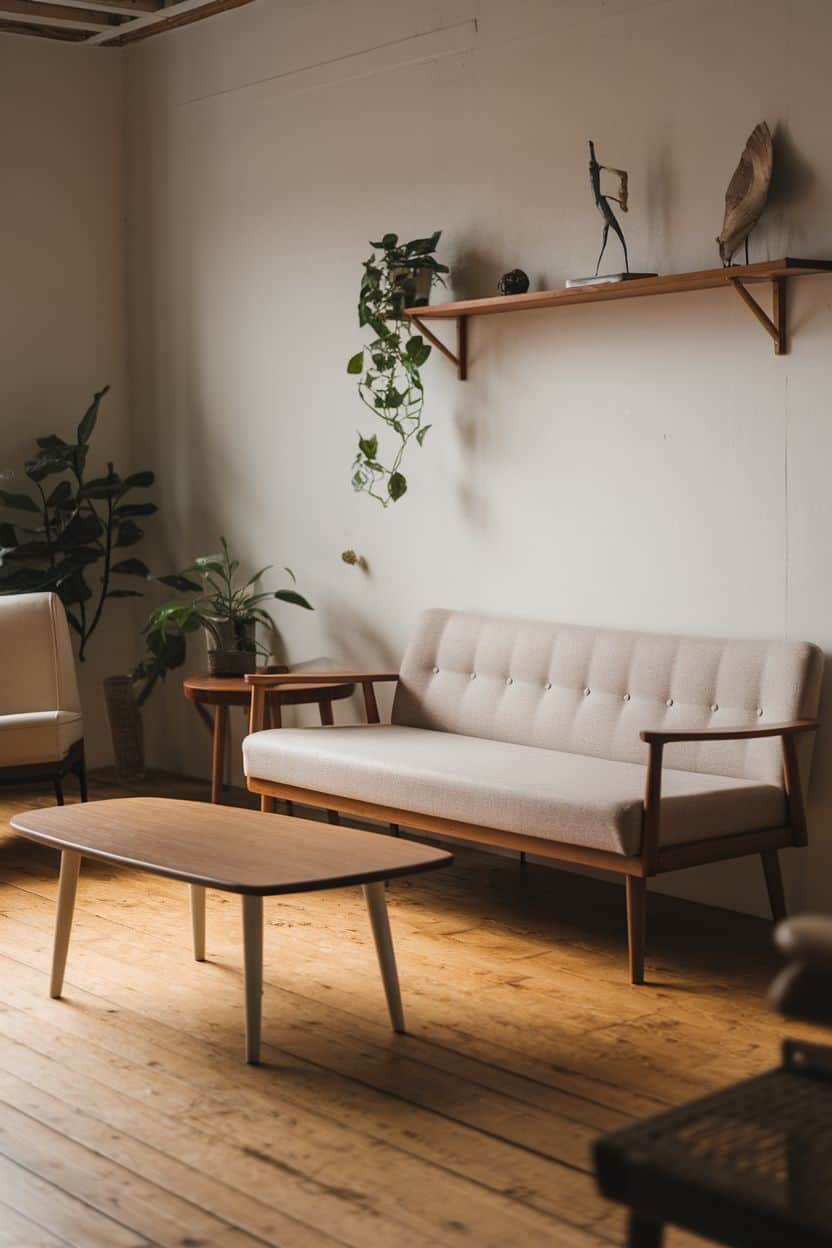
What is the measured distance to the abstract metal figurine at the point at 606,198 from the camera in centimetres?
449

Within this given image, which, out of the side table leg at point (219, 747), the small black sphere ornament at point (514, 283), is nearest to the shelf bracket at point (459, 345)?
the small black sphere ornament at point (514, 283)

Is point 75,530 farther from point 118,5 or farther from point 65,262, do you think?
point 118,5

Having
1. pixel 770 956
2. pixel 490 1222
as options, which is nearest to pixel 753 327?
pixel 770 956

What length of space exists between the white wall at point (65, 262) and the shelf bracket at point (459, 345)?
6.60 ft

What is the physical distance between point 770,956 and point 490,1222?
170cm

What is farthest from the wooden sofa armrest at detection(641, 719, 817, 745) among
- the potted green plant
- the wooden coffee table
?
the potted green plant

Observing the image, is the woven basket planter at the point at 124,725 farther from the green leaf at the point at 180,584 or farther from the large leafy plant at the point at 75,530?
the green leaf at the point at 180,584

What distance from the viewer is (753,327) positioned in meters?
4.34

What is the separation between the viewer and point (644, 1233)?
1.77m

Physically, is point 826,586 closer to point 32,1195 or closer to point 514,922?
point 514,922

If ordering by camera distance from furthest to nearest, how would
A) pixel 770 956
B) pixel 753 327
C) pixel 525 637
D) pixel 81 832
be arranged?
1. pixel 525 637
2. pixel 753 327
3. pixel 770 956
4. pixel 81 832

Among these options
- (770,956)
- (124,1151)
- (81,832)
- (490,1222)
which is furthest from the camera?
(770,956)

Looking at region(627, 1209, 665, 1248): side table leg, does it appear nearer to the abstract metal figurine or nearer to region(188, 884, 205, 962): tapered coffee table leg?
region(188, 884, 205, 962): tapered coffee table leg

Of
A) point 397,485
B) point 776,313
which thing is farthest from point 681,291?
point 397,485
